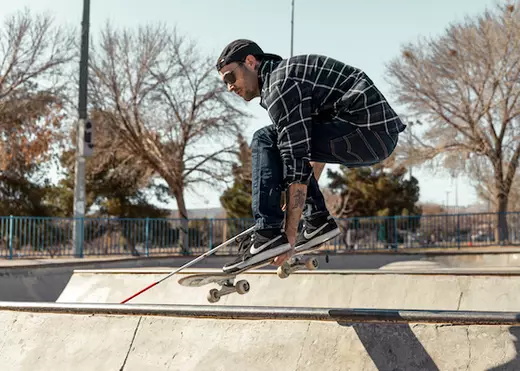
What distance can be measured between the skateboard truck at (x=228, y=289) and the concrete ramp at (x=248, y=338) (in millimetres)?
388

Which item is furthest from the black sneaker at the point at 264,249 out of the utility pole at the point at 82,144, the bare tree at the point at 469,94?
the bare tree at the point at 469,94

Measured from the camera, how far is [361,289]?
5602 millimetres

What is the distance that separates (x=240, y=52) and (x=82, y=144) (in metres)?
14.4

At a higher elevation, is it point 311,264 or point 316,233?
point 316,233

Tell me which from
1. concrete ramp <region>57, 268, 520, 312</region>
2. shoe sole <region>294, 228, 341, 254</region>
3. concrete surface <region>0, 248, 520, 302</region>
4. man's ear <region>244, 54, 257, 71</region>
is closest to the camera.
Answer: man's ear <region>244, 54, 257, 71</region>

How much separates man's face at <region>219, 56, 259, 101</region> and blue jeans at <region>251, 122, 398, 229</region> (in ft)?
0.86

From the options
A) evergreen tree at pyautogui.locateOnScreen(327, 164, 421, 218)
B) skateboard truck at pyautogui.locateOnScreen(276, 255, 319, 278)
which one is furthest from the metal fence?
evergreen tree at pyautogui.locateOnScreen(327, 164, 421, 218)

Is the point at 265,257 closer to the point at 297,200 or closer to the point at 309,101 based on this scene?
the point at 297,200

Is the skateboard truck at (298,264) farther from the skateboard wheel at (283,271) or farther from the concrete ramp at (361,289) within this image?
the concrete ramp at (361,289)

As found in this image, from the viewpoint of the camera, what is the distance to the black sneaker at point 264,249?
10.3 feet

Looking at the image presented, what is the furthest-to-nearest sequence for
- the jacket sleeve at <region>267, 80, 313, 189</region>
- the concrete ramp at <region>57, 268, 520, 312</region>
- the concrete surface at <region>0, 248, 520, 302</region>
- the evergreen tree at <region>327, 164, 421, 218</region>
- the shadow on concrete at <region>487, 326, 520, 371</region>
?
1. the evergreen tree at <region>327, 164, 421, 218</region>
2. the concrete surface at <region>0, 248, 520, 302</region>
3. the concrete ramp at <region>57, 268, 520, 312</region>
4. the jacket sleeve at <region>267, 80, 313, 189</region>
5. the shadow on concrete at <region>487, 326, 520, 371</region>

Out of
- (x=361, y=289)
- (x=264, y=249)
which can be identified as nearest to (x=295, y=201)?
(x=264, y=249)

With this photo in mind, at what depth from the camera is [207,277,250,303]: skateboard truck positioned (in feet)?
11.6

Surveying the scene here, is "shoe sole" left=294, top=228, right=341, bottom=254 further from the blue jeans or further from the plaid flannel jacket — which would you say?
the plaid flannel jacket
